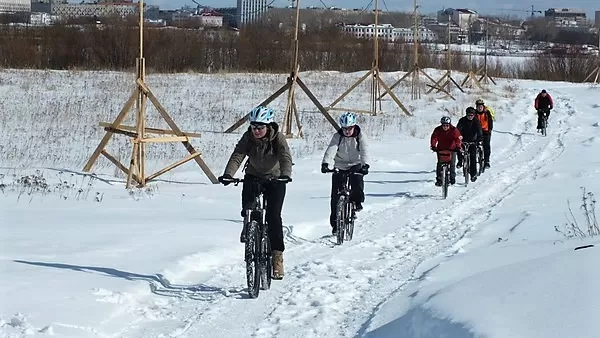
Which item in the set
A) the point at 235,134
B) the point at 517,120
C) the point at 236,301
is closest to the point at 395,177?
the point at 235,134

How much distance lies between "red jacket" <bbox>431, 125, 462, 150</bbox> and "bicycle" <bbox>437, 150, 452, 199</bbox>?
0.33 feet

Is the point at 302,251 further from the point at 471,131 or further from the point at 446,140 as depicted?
the point at 471,131

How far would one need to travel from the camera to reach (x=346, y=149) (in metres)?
11.4

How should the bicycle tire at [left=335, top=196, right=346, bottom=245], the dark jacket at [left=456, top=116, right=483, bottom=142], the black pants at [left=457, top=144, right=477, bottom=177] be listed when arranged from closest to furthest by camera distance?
the bicycle tire at [left=335, top=196, right=346, bottom=245], the black pants at [left=457, top=144, right=477, bottom=177], the dark jacket at [left=456, top=116, right=483, bottom=142]

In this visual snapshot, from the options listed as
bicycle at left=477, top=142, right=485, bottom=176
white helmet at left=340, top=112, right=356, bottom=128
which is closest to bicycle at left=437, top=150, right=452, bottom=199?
bicycle at left=477, top=142, right=485, bottom=176

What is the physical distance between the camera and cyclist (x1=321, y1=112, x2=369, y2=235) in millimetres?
11109

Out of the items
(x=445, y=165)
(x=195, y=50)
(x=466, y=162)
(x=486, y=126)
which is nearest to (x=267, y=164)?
(x=445, y=165)

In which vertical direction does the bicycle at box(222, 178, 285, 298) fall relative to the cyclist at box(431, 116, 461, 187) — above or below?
below

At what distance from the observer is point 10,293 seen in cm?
740

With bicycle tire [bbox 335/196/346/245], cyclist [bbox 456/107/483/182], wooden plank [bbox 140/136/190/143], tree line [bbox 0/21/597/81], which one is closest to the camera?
bicycle tire [bbox 335/196/346/245]

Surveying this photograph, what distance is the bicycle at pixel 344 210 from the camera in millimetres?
10766

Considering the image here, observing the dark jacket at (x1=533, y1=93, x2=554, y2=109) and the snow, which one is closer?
the snow

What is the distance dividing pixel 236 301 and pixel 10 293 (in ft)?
6.44

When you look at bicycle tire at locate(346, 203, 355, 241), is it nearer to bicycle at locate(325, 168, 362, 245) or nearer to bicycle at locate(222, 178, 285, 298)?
bicycle at locate(325, 168, 362, 245)
